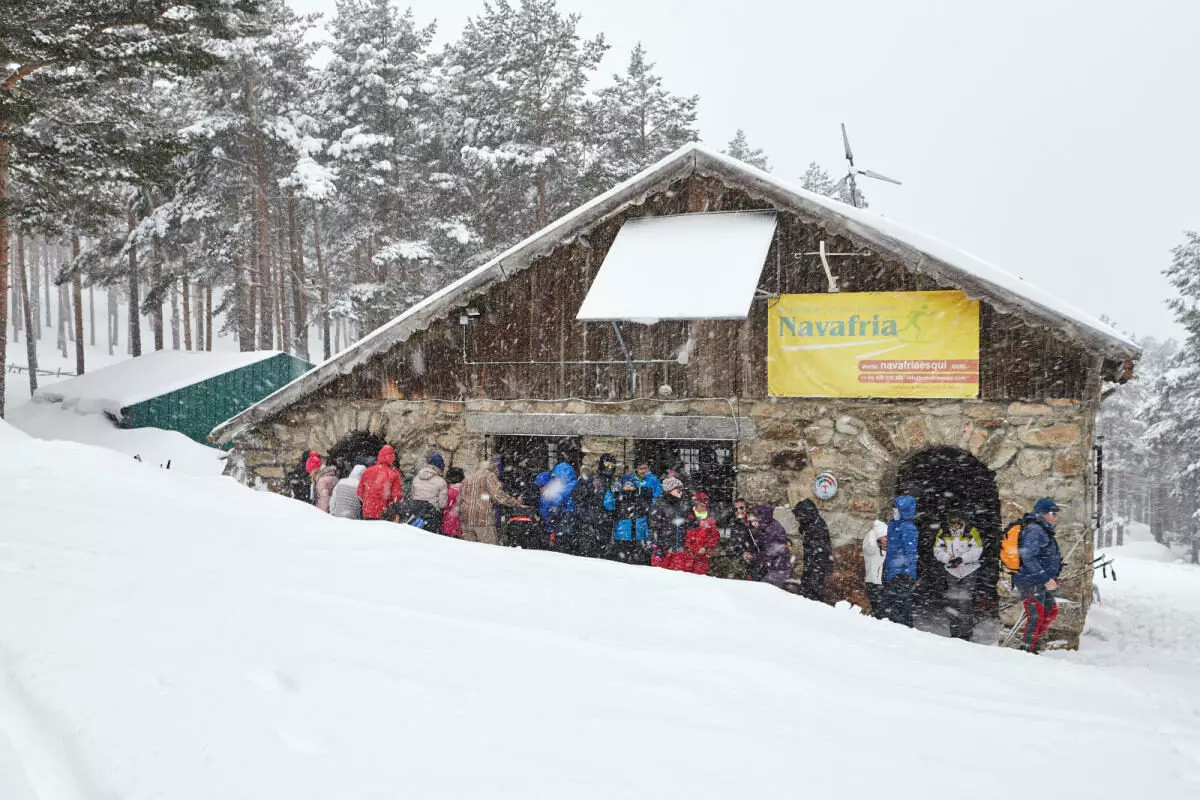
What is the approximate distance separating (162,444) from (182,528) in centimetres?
1568

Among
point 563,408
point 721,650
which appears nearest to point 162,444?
point 563,408

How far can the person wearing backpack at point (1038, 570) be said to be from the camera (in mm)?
7102

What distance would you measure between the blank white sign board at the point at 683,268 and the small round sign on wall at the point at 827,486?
7.38 feet

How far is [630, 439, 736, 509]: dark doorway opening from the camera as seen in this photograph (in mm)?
9938

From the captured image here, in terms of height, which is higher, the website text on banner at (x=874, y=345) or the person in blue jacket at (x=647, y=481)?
the website text on banner at (x=874, y=345)

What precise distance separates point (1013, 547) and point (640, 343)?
4669mm

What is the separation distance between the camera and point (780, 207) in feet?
29.7

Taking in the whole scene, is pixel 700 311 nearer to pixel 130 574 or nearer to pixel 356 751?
pixel 130 574

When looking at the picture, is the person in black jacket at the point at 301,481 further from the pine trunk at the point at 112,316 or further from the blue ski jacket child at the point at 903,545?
the pine trunk at the point at 112,316

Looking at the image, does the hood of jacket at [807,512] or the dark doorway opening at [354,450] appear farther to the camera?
the dark doorway opening at [354,450]

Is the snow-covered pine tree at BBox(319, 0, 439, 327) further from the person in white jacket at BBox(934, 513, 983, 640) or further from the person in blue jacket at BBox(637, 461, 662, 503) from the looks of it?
the person in white jacket at BBox(934, 513, 983, 640)

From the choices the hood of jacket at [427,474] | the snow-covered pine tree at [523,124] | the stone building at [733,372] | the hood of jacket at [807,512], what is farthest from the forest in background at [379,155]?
the hood of jacket at [807,512]

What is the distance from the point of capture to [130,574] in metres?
3.84

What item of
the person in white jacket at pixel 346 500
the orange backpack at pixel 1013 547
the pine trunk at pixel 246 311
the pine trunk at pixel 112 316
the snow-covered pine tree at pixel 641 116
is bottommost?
the orange backpack at pixel 1013 547
